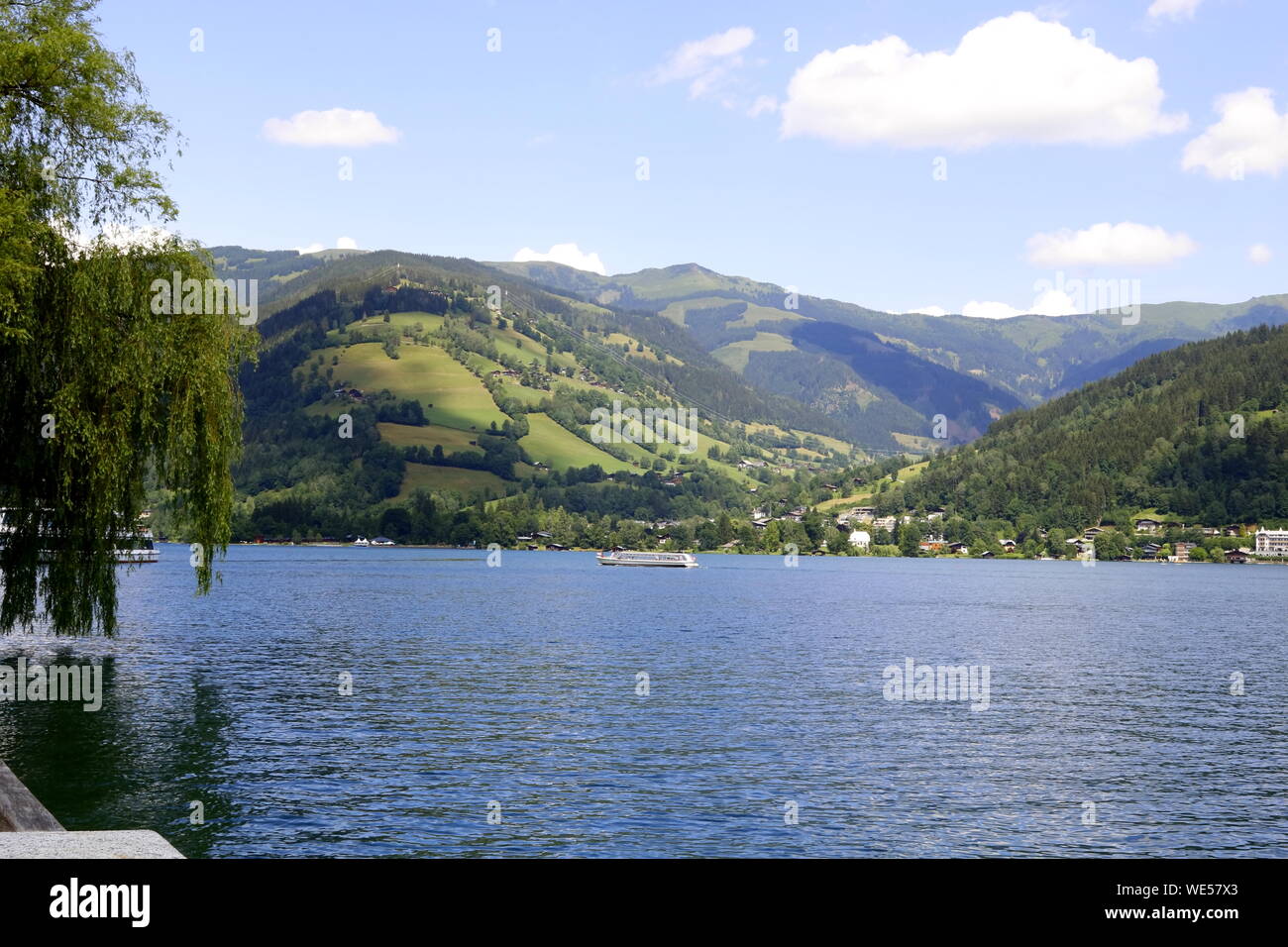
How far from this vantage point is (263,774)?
109 ft

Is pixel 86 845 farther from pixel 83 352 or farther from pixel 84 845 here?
pixel 83 352

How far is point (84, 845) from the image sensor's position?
1312 cm

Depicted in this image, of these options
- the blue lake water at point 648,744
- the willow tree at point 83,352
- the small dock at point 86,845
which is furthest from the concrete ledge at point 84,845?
the willow tree at point 83,352

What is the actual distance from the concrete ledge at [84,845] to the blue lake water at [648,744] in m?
11.6

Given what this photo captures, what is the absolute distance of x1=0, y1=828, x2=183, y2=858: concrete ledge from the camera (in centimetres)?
1269

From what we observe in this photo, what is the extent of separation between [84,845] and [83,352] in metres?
29.5

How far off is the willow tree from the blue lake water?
647cm

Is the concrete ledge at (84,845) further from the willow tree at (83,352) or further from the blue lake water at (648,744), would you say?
the willow tree at (83,352)

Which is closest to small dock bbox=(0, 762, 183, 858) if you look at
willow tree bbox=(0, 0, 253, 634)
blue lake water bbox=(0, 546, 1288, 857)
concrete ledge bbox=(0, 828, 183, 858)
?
concrete ledge bbox=(0, 828, 183, 858)

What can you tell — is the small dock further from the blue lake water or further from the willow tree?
the willow tree

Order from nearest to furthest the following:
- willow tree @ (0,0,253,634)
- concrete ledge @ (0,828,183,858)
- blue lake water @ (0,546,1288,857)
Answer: concrete ledge @ (0,828,183,858) < blue lake water @ (0,546,1288,857) < willow tree @ (0,0,253,634)
